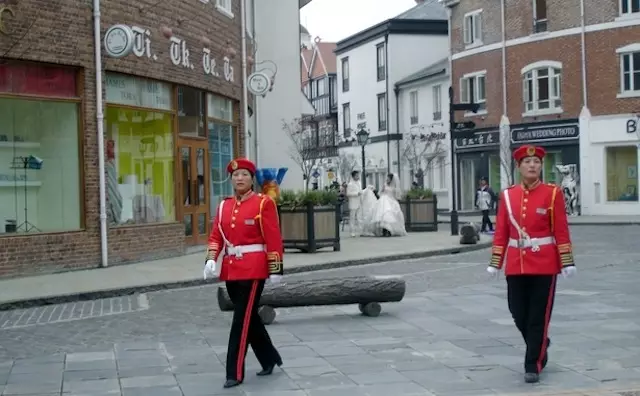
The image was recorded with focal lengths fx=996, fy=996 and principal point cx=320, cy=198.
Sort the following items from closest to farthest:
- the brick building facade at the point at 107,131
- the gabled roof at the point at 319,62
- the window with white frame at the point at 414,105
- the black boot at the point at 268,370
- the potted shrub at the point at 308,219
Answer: the black boot at the point at 268,370
the brick building facade at the point at 107,131
the potted shrub at the point at 308,219
the window with white frame at the point at 414,105
the gabled roof at the point at 319,62

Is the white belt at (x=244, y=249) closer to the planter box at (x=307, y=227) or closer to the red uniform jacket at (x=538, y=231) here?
the red uniform jacket at (x=538, y=231)

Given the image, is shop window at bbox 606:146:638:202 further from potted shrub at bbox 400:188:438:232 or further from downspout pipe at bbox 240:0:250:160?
downspout pipe at bbox 240:0:250:160

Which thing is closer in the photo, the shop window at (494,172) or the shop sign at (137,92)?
the shop sign at (137,92)

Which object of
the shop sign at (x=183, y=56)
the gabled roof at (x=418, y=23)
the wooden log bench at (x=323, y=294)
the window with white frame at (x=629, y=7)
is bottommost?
the wooden log bench at (x=323, y=294)

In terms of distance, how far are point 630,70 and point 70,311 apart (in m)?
30.4

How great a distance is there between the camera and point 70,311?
13164 millimetres

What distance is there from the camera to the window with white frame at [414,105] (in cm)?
5497

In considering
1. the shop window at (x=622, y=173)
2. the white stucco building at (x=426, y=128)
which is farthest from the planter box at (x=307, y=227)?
the white stucco building at (x=426, y=128)

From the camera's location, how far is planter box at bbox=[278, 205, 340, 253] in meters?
21.2

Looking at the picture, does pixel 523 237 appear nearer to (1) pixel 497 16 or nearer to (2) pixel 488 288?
(2) pixel 488 288

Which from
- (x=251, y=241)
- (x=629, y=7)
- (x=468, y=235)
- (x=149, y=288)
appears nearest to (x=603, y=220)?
(x=629, y=7)

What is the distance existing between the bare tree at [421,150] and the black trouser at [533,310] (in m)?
43.8

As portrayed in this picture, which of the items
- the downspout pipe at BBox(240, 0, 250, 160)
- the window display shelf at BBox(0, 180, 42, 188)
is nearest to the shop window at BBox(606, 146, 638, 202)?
the downspout pipe at BBox(240, 0, 250, 160)

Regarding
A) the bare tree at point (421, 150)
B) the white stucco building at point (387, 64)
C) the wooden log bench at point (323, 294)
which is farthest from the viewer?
the white stucco building at point (387, 64)
